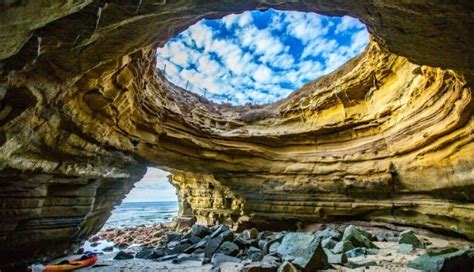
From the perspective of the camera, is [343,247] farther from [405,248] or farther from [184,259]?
[184,259]

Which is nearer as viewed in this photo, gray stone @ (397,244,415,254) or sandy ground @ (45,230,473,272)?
sandy ground @ (45,230,473,272)

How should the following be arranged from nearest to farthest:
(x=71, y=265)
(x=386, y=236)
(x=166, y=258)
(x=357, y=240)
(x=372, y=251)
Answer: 1. (x=372, y=251)
2. (x=357, y=240)
3. (x=71, y=265)
4. (x=166, y=258)
5. (x=386, y=236)

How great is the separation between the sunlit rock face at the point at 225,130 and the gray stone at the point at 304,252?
3698 millimetres

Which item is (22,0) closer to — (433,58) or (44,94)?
(44,94)

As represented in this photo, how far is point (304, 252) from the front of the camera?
17.6ft

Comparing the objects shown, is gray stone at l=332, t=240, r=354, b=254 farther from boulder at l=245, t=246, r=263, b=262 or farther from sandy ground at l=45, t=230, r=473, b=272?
boulder at l=245, t=246, r=263, b=262

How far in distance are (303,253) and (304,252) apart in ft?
0.09

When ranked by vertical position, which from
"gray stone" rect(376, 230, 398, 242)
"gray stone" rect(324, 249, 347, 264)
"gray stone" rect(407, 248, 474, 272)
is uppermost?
"gray stone" rect(407, 248, 474, 272)

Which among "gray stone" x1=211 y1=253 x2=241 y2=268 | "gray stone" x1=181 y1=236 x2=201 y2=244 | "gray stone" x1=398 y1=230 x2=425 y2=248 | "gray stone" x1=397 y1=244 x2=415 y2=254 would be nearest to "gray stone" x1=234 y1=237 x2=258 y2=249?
"gray stone" x1=211 y1=253 x2=241 y2=268

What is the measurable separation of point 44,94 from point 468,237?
31.2ft

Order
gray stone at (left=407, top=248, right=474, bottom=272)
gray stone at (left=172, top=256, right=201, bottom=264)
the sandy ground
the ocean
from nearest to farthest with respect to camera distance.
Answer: gray stone at (left=407, top=248, right=474, bottom=272) < the sandy ground < gray stone at (left=172, top=256, right=201, bottom=264) < the ocean

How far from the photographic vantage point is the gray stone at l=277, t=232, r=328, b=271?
4.84 metres

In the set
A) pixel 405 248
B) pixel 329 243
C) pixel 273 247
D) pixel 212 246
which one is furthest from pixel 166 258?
pixel 405 248

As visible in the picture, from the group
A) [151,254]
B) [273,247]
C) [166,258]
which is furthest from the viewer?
[151,254]
